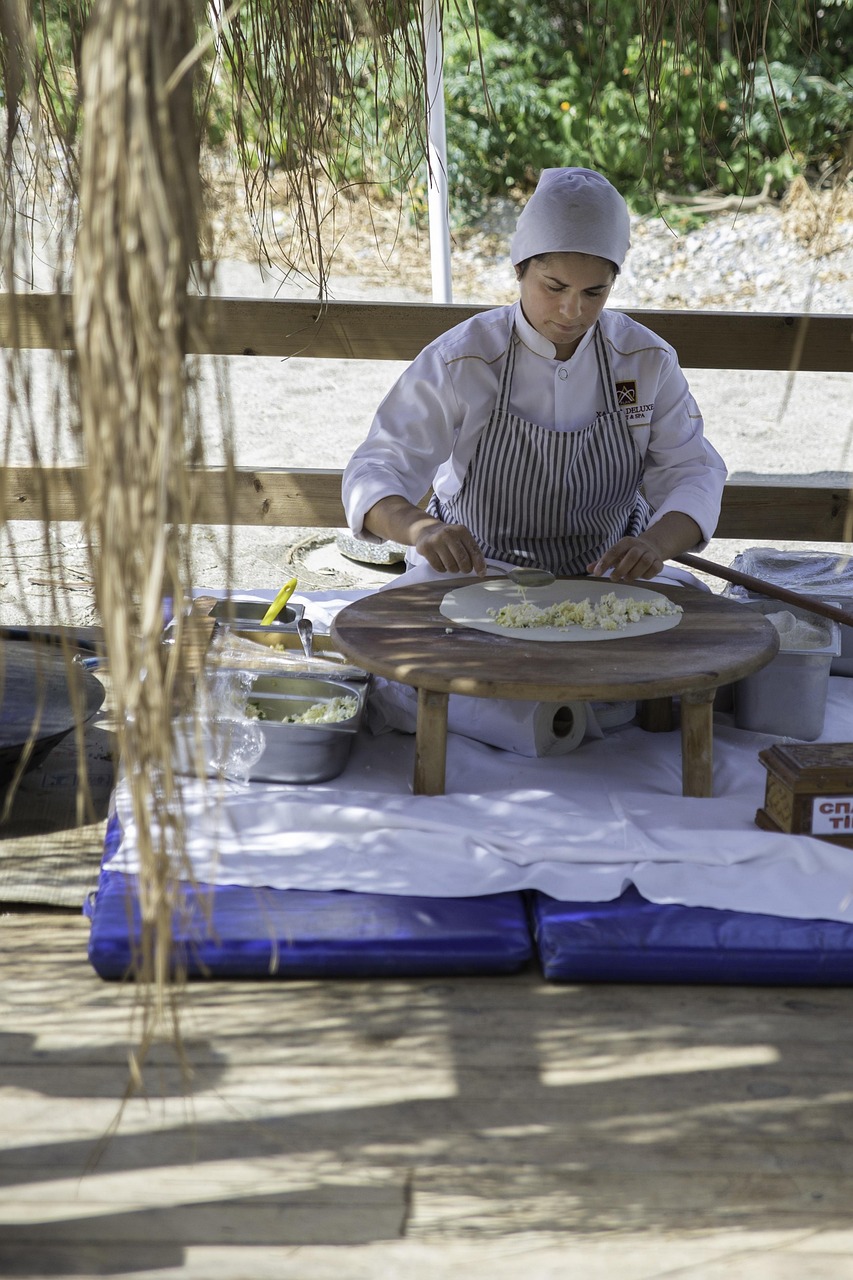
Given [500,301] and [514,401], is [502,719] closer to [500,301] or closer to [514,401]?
[514,401]

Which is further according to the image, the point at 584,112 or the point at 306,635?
the point at 584,112

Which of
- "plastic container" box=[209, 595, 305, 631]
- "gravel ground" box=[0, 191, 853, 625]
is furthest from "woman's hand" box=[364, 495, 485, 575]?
"gravel ground" box=[0, 191, 853, 625]

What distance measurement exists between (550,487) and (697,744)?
0.65 metres

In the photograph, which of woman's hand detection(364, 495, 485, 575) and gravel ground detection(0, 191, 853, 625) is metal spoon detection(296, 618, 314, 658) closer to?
woman's hand detection(364, 495, 485, 575)

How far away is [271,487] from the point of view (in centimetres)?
329

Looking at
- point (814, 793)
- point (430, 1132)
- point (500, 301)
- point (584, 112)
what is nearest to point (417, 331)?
point (814, 793)

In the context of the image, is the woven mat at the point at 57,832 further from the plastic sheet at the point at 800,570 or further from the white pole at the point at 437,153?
the plastic sheet at the point at 800,570

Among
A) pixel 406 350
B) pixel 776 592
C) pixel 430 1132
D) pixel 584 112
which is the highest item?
pixel 584 112

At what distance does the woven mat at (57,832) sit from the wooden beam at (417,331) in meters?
1.19

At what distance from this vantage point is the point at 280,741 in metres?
2.16

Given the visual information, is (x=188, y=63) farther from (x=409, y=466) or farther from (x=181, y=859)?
(x=409, y=466)

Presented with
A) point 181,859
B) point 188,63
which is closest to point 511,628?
point 181,859

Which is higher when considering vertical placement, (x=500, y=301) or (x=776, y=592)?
(x=500, y=301)

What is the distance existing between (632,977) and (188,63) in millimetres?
1367
